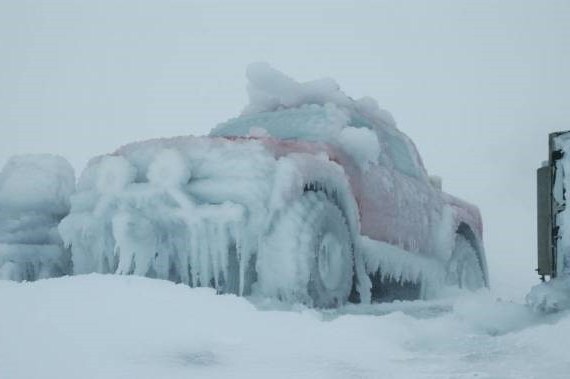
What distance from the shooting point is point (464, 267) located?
705 centimetres

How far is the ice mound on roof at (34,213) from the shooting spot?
5031 mm

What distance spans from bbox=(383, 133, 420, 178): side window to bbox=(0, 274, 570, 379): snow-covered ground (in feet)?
7.03

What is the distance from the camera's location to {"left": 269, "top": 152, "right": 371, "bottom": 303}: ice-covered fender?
415 cm

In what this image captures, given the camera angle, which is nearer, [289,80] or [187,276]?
[187,276]

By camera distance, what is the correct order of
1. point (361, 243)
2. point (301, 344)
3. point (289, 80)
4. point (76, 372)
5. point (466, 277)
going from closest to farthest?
point (76, 372) → point (301, 344) → point (361, 243) → point (289, 80) → point (466, 277)

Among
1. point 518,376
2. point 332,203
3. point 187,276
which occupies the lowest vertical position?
point 518,376

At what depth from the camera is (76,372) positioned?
8.29 feet

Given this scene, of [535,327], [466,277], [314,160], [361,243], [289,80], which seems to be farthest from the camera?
[466,277]

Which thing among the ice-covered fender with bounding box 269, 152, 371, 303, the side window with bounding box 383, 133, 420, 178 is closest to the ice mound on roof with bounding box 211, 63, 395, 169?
the side window with bounding box 383, 133, 420, 178

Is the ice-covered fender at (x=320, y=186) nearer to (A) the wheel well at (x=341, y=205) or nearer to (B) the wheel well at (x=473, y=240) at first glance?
(A) the wheel well at (x=341, y=205)

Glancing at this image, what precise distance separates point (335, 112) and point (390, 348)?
2753mm

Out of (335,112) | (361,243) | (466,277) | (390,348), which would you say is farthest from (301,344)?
(466,277)

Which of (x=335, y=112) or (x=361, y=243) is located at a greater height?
(x=335, y=112)

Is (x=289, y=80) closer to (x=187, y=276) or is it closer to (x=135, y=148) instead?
(x=135, y=148)
